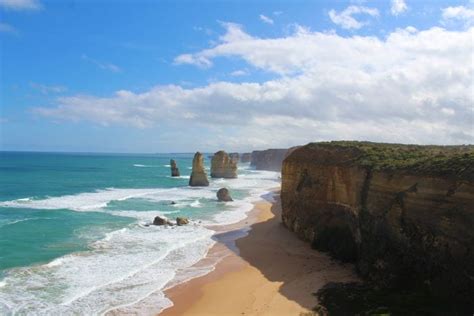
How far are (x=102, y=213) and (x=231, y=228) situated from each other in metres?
13.4

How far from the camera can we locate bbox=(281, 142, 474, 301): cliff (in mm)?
16969

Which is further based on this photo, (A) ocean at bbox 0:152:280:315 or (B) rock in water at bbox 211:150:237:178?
(B) rock in water at bbox 211:150:237:178

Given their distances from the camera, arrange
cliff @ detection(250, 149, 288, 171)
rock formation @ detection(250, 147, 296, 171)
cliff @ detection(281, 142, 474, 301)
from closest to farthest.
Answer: cliff @ detection(281, 142, 474, 301) → rock formation @ detection(250, 147, 296, 171) → cliff @ detection(250, 149, 288, 171)

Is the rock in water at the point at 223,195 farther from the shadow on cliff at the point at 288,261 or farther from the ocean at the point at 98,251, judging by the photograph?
the shadow on cliff at the point at 288,261

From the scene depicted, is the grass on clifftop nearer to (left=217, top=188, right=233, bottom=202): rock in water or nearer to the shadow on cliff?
the shadow on cliff

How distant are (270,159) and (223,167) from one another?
172 feet

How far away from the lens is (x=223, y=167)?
89812 mm

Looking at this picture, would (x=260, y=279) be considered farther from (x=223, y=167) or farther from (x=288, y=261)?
(x=223, y=167)

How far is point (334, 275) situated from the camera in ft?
71.9

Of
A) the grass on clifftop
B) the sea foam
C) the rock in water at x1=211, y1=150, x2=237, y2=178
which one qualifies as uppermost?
the grass on clifftop

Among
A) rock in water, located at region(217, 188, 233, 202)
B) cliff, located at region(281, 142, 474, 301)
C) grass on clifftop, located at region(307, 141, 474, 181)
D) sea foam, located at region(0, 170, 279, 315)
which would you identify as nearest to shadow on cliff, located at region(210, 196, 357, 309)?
cliff, located at region(281, 142, 474, 301)

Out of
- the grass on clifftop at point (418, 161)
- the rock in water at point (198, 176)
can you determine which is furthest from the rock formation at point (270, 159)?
the grass on clifftop at point (418, 161)

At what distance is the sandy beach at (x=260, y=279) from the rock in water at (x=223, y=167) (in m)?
58.8

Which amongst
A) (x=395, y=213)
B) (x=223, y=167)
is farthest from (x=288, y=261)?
(x=223, y=167)
